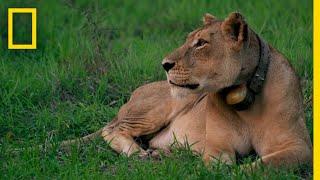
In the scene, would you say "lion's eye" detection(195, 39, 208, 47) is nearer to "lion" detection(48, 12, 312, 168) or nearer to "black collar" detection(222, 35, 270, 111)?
"lion" detection(48, 12, 312, 168)

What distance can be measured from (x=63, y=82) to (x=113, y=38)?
1509 millimetres

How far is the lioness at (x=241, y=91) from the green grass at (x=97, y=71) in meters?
0.17

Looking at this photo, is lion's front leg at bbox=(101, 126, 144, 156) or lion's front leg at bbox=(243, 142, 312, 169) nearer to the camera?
lion's front leg at bbox=(243, 142, 312, 169)

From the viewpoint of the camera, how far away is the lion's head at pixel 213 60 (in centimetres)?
505

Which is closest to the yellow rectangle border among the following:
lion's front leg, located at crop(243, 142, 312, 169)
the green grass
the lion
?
the green grass

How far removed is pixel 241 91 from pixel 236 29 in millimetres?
339

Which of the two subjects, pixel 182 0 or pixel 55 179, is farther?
pixel 182 0

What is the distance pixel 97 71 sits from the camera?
716cm

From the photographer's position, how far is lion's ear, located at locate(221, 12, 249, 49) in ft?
16.5

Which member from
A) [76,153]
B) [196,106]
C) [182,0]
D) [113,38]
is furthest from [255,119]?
[182,0]

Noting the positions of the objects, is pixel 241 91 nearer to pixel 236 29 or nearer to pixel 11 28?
pixel 236 29

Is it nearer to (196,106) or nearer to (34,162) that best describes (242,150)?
(196,106)

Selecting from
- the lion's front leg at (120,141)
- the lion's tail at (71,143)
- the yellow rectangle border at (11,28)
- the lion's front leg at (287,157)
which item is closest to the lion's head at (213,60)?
the lion's front leg at (287,157)

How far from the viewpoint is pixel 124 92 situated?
6.79 m
